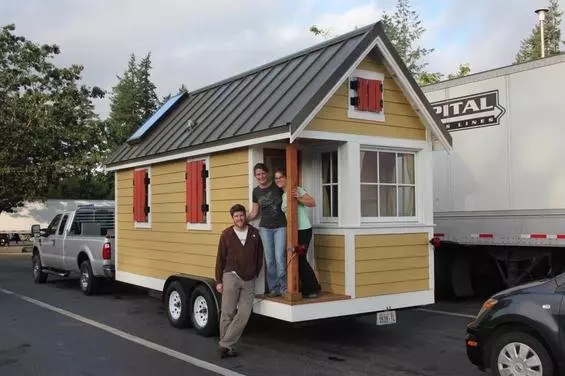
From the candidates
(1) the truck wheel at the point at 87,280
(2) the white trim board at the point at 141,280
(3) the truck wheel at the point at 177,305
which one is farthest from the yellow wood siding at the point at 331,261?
(1) the truck wheel at the point at 87,280

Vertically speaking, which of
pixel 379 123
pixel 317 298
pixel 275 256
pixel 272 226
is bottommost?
pixel 317 298

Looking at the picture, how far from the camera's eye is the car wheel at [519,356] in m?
5.37

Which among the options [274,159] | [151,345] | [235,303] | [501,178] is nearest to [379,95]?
[274,159]

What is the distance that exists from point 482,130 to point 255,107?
466 cm

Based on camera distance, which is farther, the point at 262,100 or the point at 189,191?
the point at 189,191

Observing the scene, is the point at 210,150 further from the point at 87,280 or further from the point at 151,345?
the point at 87,280

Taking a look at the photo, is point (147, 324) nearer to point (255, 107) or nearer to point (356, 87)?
point (255, 107)

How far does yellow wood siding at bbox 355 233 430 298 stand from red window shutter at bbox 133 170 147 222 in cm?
466

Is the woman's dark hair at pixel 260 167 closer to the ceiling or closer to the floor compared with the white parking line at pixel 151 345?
closer to the ceiling

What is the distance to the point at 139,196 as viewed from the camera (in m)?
11.1

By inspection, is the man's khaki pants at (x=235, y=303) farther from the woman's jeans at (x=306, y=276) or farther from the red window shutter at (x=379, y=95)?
the red window shutter at (x=379, y=95)

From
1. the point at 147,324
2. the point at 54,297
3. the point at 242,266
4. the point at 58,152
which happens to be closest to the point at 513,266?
the point at 242,266

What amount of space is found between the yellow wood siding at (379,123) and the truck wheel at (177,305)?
328cm

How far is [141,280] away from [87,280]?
287 cm
